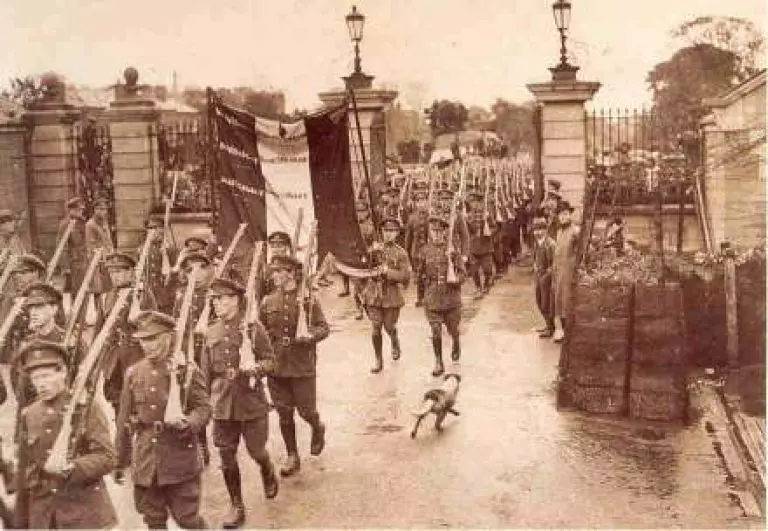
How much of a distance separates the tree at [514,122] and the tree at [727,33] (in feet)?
78.0

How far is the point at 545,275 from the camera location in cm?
1149

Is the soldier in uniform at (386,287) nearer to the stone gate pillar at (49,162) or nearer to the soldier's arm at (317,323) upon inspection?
the soldier's arm at (317,323)

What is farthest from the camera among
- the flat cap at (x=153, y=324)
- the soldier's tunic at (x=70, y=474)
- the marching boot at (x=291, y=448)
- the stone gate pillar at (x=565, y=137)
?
the stone gate pillar at (x=565, y=137)

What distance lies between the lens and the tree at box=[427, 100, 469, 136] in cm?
2745

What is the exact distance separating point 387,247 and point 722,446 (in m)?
4.00

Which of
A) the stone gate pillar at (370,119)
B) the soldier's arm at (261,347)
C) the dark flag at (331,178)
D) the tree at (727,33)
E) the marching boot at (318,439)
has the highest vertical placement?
the tree at (727,33)

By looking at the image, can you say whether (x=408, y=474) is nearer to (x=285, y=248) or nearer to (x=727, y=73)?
(x=285, y=248)

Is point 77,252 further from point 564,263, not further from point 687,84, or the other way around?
point 687,84

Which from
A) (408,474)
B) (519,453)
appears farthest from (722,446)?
(408,474)

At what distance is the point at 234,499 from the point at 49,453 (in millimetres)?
1783

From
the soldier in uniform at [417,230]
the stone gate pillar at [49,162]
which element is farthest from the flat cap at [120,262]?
the stone gate pillar at [49,162]

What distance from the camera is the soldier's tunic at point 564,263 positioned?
429 inches

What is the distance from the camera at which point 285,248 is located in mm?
7969

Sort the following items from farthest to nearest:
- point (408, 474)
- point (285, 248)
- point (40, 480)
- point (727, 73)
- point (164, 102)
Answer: point (164, 102), point (727, 73), point (285, 248), point (408, 474), point (40, 480)
